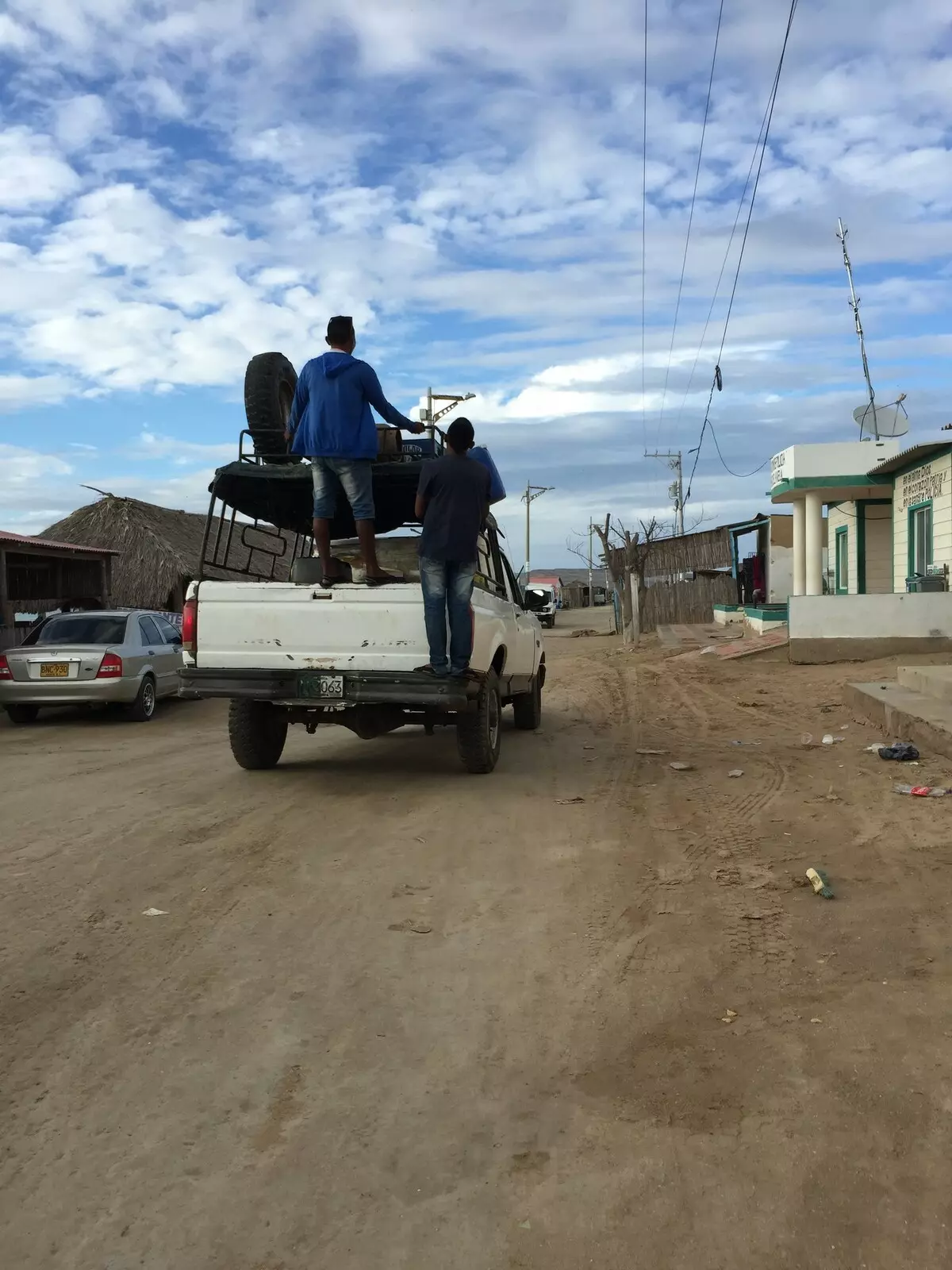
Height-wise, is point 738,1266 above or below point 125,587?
below

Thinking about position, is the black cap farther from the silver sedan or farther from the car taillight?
the silver sedan

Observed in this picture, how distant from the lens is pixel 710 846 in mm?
5887

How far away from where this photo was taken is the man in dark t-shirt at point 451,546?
707 centimetres

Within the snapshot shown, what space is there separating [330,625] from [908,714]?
5.42m

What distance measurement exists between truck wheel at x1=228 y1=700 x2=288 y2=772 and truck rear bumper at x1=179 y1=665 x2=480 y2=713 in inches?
27.3

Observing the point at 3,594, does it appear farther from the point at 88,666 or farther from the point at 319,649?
the point at 319,649

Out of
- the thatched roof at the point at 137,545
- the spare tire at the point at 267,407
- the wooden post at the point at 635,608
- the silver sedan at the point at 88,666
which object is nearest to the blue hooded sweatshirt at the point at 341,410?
the spare tire at the point at 267,407

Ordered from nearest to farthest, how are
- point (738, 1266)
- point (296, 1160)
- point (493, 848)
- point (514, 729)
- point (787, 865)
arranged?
point (738, 1266) < point (296, 1160) < point (787, 865) < point (493, 848) < point (514, 729)

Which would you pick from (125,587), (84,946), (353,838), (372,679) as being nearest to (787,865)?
(353,838)

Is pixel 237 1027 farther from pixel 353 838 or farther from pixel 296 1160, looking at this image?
pixel 353 838

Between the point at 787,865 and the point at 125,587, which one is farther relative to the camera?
the point at 125,587

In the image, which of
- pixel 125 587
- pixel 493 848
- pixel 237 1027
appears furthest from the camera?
pixel 125 587

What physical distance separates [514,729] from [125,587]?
1523 centimetres

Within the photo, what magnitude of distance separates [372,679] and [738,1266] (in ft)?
16.6
